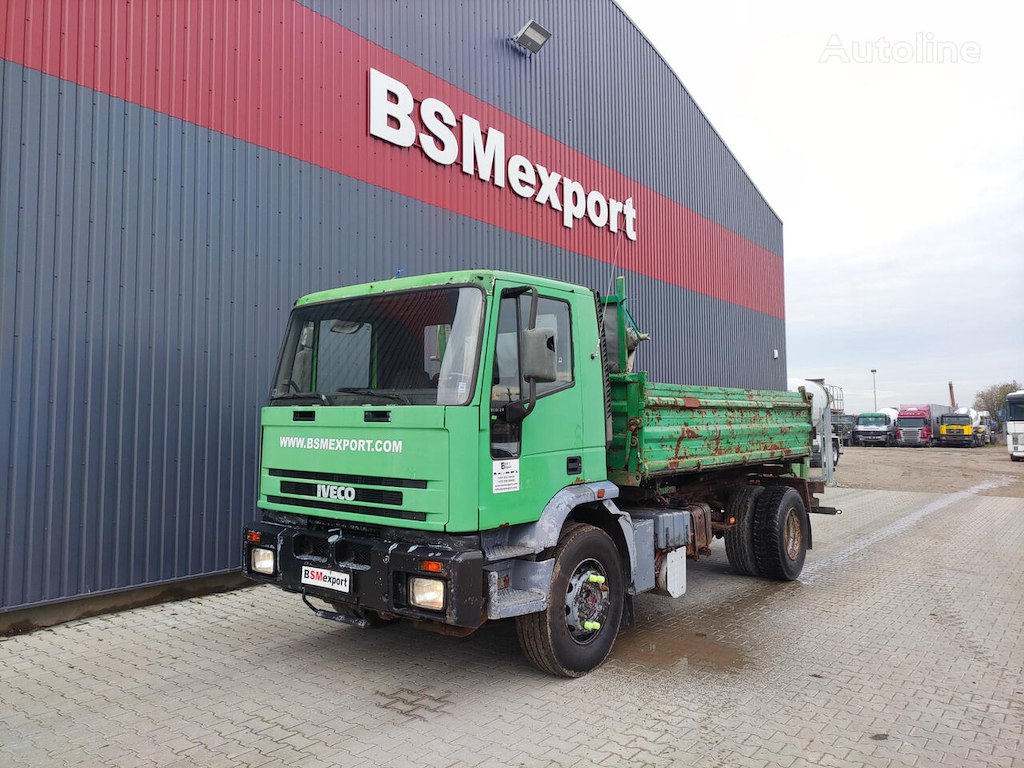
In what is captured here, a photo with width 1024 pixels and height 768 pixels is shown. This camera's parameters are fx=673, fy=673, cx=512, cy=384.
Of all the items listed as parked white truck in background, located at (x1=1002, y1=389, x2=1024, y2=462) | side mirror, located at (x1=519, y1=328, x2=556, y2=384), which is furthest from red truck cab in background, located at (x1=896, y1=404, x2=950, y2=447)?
side mirror, located at (x1=519, y1=328, x2=556, y2=384)

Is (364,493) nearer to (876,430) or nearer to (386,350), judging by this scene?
(386,350)

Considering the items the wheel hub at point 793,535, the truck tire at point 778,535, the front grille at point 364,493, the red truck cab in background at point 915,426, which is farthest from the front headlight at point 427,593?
the red truck cab in background at point 915,426

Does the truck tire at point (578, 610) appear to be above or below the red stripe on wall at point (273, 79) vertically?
below

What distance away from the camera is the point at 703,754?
351cm

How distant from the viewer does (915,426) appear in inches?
1758

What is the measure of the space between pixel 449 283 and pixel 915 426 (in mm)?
48846

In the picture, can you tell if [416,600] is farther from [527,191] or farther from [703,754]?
[527,191]

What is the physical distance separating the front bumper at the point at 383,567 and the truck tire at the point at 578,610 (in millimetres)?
576

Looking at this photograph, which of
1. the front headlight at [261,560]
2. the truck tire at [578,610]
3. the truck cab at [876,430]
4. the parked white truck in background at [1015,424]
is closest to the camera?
the truck tire at [578,610]

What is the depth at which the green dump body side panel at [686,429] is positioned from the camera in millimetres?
5219

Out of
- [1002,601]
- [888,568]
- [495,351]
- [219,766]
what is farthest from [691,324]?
[219,766]

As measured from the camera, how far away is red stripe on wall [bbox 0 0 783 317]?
19.6 ft

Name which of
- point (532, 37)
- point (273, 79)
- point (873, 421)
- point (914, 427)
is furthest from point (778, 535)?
point (873, 421)

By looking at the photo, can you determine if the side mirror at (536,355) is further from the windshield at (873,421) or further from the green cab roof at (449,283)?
the windshield at (873,421)
